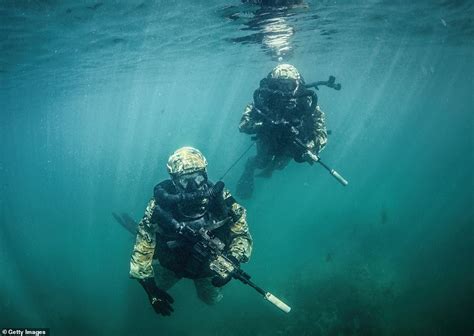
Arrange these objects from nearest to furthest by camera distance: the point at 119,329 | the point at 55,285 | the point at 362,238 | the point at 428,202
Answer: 1. the point at 119,329
2. the point at 55,285
3. the point at 362,238
4. the point at 428,202

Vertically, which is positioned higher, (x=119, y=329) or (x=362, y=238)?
(x=362, y=238)

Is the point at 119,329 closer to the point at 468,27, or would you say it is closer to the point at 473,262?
the point at 473,262

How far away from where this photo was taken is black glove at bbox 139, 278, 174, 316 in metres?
5.59

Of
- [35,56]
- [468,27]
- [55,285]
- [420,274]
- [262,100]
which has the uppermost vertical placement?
[468,27]

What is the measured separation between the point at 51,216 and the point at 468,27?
4150 cm

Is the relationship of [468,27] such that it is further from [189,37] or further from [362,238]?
[189,37]

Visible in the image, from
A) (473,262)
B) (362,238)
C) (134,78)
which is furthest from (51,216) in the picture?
(473,262)

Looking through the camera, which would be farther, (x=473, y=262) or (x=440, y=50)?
(x=440, y=50)

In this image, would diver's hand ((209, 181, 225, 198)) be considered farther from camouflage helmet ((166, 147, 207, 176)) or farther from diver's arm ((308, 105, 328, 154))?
diver's arm ((308, 105, 328, 154))

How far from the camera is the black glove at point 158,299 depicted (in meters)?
5.59

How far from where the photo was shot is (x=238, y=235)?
6.15 meters

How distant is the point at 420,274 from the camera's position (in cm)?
1647

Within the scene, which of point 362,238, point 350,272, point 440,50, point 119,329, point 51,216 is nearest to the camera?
point 119,329

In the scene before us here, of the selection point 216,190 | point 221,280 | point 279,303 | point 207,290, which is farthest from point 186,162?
point 207,290
